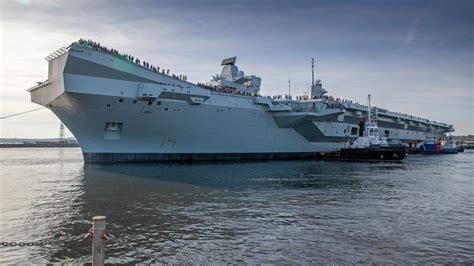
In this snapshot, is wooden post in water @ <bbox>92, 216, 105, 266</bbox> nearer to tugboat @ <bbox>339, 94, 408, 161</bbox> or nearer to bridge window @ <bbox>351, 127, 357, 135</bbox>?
tugboat @ <bbox>339, 94, 408, 161</bbox>

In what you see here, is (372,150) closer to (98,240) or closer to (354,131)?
(354,131)

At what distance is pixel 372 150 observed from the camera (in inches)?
1588

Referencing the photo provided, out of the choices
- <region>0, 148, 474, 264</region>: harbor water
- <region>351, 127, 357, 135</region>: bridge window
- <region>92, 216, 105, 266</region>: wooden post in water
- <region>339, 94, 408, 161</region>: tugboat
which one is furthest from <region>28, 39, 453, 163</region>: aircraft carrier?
<region>92, 216, 105, 266</region>: wooden post in water

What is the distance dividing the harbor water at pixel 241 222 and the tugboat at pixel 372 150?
21876 mm

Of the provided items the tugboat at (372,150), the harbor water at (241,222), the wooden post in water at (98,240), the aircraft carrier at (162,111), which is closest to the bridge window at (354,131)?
the tugboat at (372,150)

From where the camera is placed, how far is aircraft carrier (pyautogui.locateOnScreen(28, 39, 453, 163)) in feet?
82.5

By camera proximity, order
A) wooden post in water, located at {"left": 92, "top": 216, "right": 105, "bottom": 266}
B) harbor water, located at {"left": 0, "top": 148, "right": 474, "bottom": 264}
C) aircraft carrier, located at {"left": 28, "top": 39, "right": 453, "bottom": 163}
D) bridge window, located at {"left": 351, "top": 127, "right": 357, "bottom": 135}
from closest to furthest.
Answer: wooden post in water, located at {"left": 92, "top": 216, "right": 105, "bottom": 266}
harbor water, located at {"left": 0, "top": 148, "right": 474, "bottom": 264}
aircraft carrier, located at {"left": 28, "top": 39, "right": 453, "bottom": 163}
bridge window, located at {"left": 351, "top": 127, "right": 357, "bottom": 135}

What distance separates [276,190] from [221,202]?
13.5 ft

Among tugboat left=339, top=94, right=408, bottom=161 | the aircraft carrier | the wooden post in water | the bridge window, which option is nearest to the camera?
the wooden post in water

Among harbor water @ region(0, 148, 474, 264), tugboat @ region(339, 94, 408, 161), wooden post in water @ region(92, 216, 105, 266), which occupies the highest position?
tugboat @ region(339, 94, 408, 161)

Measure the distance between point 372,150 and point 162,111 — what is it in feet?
78.3

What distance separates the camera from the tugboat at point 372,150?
40.3m

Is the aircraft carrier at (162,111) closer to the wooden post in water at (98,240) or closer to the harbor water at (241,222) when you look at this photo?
the harbor water at (241,222)

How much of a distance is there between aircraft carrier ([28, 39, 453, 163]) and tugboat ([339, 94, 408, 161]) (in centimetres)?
447
